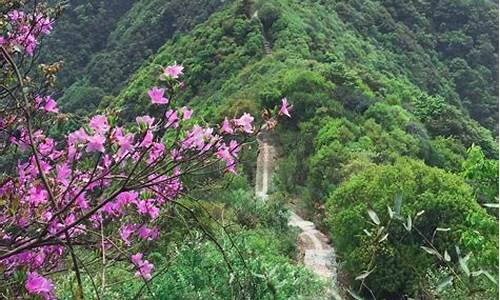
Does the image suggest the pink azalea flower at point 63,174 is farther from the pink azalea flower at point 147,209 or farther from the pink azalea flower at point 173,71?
the pink azalea flower at point 173,71

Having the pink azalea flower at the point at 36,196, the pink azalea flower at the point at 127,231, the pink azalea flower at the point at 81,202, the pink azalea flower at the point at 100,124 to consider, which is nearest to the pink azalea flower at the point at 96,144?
the pink azalea flower at the point at 100,124

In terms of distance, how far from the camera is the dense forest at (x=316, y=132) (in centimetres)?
412

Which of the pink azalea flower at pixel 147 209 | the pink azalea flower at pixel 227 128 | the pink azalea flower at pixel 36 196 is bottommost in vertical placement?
the pink azalea flower at pixel 147 209

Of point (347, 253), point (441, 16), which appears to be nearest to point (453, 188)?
point (347, 253)

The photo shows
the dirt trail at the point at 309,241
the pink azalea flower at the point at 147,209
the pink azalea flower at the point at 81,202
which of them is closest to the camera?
the pink azalea flower at the point at 81,202

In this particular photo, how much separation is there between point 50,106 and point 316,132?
1844 cm

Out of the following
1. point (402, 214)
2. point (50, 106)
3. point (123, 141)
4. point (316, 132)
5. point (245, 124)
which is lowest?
point (316, 132)

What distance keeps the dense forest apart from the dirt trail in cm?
29

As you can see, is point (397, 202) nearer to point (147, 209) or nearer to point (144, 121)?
point (144, 121)

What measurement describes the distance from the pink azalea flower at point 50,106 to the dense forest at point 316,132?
150 mm

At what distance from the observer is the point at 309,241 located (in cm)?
1593

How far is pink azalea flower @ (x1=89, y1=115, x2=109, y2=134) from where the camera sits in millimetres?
2338

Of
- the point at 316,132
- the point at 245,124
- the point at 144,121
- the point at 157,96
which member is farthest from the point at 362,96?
the point at 144,121

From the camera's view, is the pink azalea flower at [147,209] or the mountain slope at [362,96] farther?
the mountain slope at [362,96]
